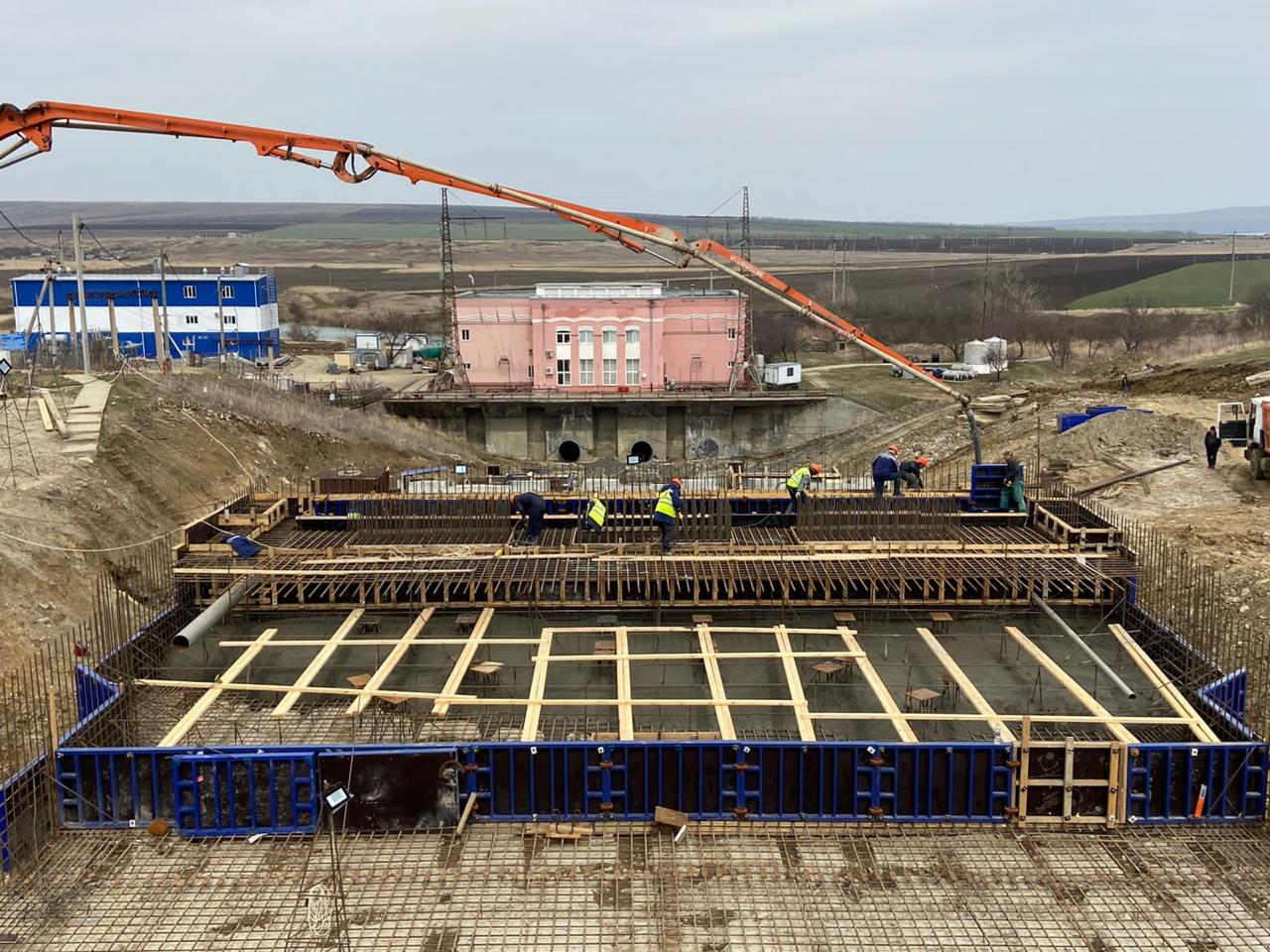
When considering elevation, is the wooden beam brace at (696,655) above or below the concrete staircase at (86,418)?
below

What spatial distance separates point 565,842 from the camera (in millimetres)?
9688

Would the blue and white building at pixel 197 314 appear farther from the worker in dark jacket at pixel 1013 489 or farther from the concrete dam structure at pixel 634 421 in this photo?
the worker in dark jacket at pixel 1013 489

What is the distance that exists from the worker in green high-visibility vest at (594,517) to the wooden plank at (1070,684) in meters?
5.81

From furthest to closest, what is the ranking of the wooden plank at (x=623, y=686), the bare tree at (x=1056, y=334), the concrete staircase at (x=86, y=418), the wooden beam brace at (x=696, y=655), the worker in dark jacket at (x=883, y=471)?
the bare tree at (x=1056, y=334)
the concrete staircase at (x=86, y=418)
the worker in dark jacket at (x=883, y=471)
the wooden beam brace at (x=696, y=655)
the wooden plank at (x=623, y=686)

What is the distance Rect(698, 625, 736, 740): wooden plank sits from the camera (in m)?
10.6

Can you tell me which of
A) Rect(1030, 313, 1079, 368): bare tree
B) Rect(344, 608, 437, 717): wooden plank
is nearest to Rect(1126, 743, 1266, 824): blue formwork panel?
Rect(344, 608, 437, 717): wooden plank

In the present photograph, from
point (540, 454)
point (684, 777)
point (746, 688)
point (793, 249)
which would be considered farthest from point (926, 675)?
point (793, 249)

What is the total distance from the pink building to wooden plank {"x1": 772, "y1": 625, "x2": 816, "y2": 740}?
3645cm

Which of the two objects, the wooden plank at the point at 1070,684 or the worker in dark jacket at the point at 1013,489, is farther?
the worker in dark jacket at the point at 1013,489

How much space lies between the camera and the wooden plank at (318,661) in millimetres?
11262

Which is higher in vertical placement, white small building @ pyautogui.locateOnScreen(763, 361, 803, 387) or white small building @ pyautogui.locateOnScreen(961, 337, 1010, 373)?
white small building @ pyautogui.locateOnScreen(961, 337, 1010, 373)

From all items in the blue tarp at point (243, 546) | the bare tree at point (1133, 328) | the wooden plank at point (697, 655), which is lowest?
the wooden plank at point (697, 655)

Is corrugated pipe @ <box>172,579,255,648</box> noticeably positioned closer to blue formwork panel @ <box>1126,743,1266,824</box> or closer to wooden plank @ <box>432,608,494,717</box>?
Result: wooden plank @ <box>432,608,494,717</box>

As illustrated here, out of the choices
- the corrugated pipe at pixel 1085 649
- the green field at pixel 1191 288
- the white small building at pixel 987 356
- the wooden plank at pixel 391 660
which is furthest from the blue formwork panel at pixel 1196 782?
the green field at pixel 1191 288
